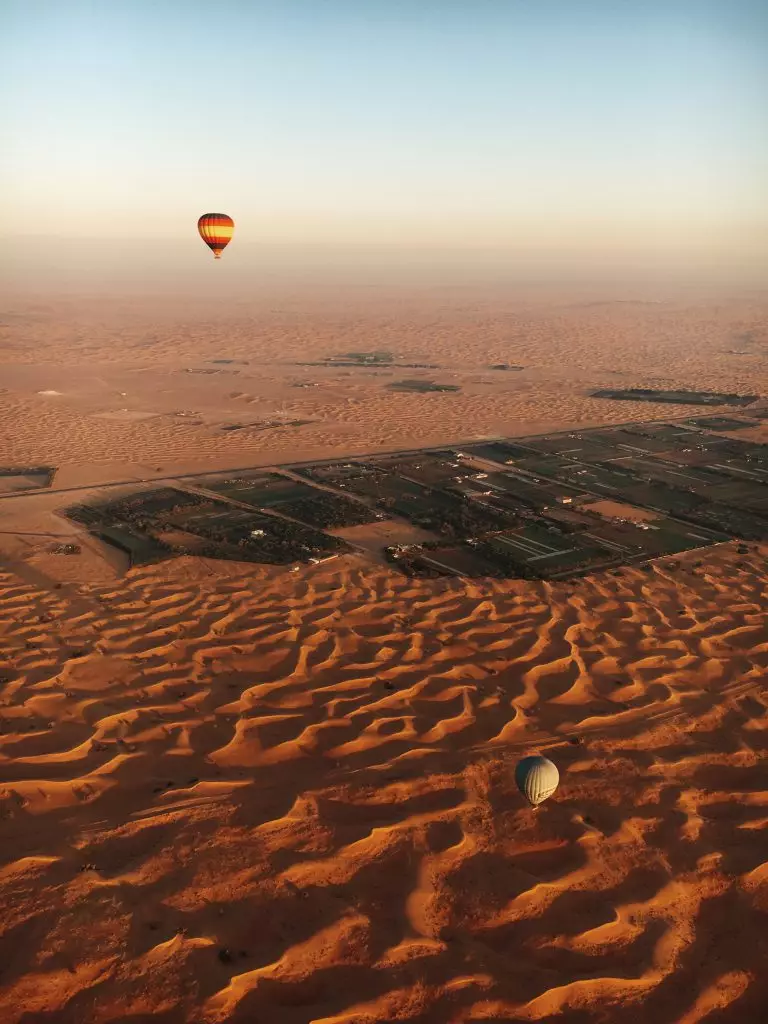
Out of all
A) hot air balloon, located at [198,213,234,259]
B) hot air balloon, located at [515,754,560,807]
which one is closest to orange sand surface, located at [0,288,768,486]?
hot air balloon, located at [198,213,234,259]

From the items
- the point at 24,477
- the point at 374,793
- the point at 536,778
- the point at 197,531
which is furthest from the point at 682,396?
the point at 374,793

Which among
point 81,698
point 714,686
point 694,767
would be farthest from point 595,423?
point 81,698

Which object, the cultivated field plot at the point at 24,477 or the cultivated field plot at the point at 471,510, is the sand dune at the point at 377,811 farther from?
the cultivated field plot at the point at 24,477

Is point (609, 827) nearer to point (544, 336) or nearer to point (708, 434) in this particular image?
point (708, 434)

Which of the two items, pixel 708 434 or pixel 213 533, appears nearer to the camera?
pixel 213 533

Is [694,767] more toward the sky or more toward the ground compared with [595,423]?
more toward the ground

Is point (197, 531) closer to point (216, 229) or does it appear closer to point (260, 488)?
point (260, 488)
